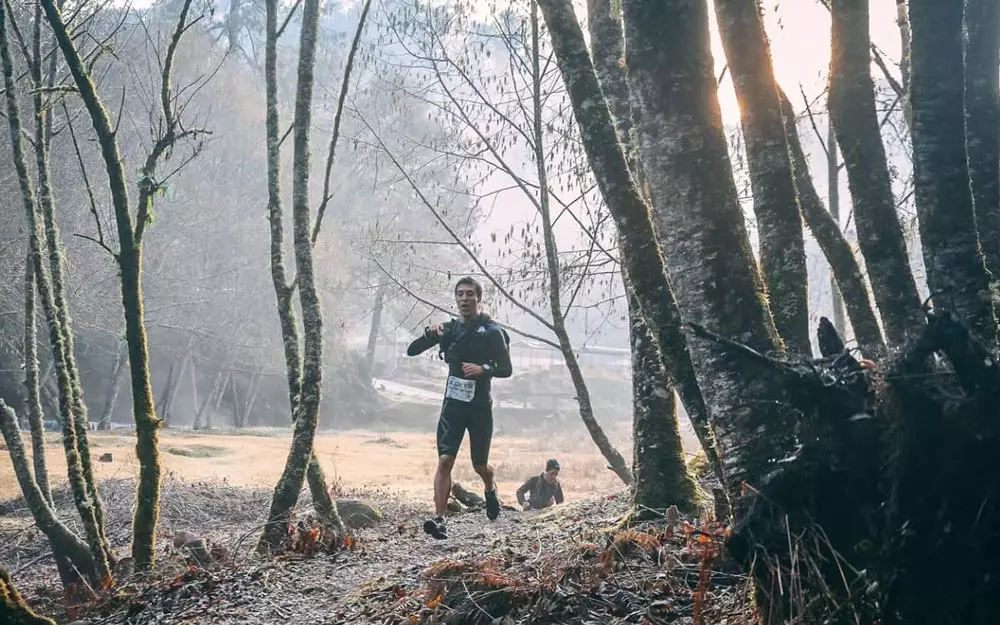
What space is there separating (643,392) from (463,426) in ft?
7.15

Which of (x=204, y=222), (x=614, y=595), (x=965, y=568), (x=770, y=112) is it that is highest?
(x=204, y=222)

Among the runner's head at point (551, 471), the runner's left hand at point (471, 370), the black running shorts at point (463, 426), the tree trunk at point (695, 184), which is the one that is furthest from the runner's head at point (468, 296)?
the runner's head at point (551, 471)

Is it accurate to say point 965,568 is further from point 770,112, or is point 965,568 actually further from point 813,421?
point 770,112

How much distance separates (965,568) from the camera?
1822 mm

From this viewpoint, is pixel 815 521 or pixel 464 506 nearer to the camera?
pixel 815 521

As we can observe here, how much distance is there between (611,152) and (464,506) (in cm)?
768

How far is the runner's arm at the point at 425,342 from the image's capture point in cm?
663

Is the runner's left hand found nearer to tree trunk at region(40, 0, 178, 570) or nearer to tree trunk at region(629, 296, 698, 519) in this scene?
tree trunk at region(629, 296, 698, 519)

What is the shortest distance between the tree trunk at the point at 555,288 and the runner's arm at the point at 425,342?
233 centimetres

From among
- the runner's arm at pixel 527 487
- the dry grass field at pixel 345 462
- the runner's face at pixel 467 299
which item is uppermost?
the runner's face at pixel 467 299

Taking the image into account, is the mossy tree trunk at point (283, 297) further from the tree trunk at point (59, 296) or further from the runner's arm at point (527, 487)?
the runner's arm at point (527, 487)

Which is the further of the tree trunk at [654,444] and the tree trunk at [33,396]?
the tree trunk at [33,396]

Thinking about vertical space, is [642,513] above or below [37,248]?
below

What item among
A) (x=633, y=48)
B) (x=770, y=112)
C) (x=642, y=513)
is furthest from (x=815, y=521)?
(x=642, y=513)
